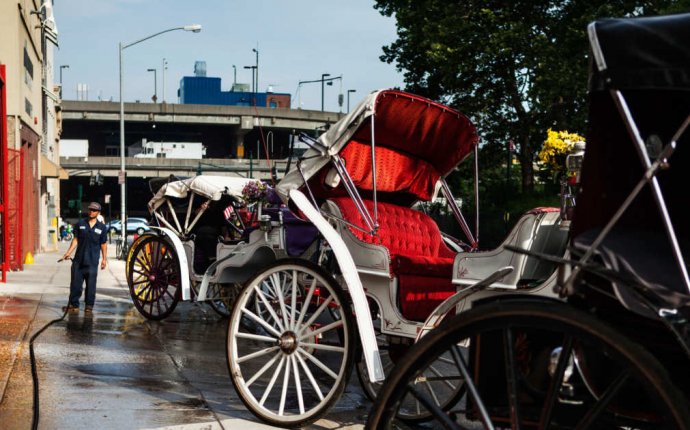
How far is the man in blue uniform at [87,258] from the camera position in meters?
14.4

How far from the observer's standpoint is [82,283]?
48.1 feet

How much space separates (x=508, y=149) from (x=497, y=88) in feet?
8.06

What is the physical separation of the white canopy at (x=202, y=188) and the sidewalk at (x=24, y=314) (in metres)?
2.45

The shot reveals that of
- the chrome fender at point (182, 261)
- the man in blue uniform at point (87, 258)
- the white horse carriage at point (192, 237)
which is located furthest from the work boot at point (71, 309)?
the chrome fender at point (182, 261)

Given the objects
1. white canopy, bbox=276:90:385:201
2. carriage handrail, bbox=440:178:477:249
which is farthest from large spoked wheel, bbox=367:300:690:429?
carriage handrail, bbox=440:178:477:249

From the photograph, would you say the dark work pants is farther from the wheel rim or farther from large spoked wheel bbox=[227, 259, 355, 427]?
large spoked wheel bbox=[227, 259, 355, 427]

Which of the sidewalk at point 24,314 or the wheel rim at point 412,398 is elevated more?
the wheel rim at point 412,398

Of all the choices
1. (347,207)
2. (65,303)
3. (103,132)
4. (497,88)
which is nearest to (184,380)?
(347,207)

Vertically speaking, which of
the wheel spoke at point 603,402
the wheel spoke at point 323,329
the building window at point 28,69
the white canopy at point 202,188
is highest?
the building window at point 28,69

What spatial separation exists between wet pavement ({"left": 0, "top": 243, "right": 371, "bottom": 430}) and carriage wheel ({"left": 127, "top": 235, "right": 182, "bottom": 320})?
0.25 meters

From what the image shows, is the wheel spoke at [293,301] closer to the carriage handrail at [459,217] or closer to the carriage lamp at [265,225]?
the carriage handrail at [459,217]

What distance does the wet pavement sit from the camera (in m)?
6.50

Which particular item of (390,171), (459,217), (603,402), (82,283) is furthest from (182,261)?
(603,402)

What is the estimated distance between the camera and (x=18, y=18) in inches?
1068
